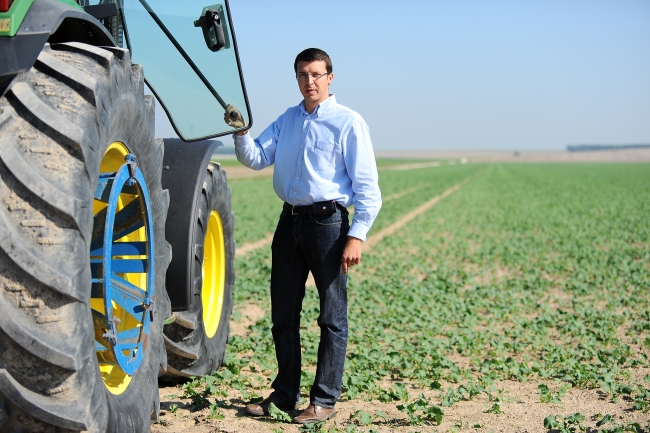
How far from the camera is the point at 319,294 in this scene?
173 inches

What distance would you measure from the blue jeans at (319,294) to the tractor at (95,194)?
0.52 meters

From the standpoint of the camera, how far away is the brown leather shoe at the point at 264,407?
4.45m

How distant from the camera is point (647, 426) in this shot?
434 centimetres

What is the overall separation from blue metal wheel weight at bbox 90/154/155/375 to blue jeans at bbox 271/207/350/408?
1.18 meters

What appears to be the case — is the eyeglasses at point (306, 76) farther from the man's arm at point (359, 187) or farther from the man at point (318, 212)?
the man's arm at point (359, 187)

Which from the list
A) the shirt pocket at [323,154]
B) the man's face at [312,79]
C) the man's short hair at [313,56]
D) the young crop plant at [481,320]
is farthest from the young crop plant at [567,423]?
the man's short hair at [313,56]

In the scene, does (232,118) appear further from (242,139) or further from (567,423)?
(567,423)

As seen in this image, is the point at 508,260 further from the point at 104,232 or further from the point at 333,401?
the point at 104,232

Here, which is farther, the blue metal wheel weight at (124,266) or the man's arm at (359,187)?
the man's arm at (359,187)

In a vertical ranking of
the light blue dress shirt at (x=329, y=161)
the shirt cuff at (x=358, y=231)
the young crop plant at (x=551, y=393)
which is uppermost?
the light blue dress shirt at (x=329, y=161)

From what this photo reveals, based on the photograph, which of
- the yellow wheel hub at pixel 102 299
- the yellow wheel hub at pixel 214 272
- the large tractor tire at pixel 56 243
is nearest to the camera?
the large tractor tire at pixel 56 243

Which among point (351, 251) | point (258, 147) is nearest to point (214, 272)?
point (258, 147)

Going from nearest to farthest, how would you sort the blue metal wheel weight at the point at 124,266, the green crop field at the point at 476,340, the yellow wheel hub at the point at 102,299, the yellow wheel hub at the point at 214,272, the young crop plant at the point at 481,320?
the blue metal wheel weight at the point at 124,266 < the yellow wheel hub at the point at 102,299 < the green crop field at the point at 476,340 < the young crop plant at the point at 481,320 < the yellow wheel hub at the point at 214,272

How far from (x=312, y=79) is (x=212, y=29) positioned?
1.99 feet
